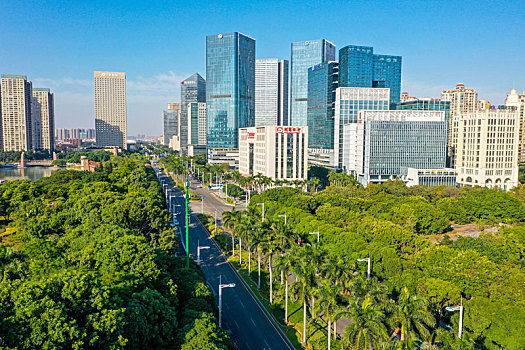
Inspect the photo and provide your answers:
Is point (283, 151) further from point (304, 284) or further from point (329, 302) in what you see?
point (329, 302)

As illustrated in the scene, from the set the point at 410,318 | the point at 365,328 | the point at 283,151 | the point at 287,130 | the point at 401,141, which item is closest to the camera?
the point at 365,328

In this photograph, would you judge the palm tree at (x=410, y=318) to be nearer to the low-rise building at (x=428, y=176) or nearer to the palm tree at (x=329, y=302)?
the palm tree at (x=329, y=302)

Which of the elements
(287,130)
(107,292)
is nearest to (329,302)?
(107,292)

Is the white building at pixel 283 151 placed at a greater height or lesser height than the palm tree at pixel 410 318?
greater

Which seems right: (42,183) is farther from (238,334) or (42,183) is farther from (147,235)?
(238,334)

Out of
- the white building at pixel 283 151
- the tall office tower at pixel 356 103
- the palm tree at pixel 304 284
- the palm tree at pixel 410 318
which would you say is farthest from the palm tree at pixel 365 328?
the tall office tower at pixel 356 103

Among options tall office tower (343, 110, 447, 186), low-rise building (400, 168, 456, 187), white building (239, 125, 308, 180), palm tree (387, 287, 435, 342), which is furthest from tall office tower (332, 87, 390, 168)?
palm tree (387, 287, 435, 342)
